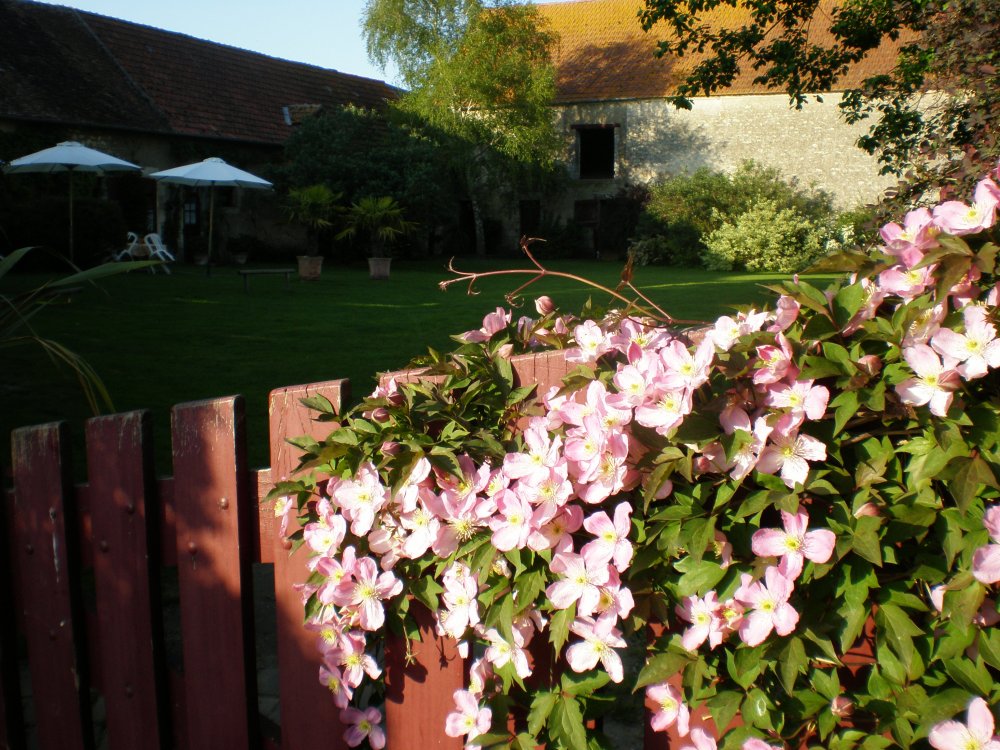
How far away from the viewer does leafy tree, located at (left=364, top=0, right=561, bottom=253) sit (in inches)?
1140

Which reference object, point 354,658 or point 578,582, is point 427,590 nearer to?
point 354,658

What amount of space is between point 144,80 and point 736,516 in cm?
2792

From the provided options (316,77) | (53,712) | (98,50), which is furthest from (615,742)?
(316,77)

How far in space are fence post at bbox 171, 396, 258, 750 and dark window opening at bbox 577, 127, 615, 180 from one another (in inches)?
1239

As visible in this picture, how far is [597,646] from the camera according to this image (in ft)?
4.69

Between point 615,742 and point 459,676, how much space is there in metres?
0.93

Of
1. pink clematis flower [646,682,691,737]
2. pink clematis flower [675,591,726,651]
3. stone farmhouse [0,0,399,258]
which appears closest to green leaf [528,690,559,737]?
pink clematis flower [646,682,691,737]

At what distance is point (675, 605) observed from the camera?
1423 millimetres

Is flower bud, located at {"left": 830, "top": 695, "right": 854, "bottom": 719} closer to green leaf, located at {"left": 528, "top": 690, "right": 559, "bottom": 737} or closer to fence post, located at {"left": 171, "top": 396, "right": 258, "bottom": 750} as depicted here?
green leaf, located at {"left": 528, "top": 690, "right": 559, "bottom": 737}

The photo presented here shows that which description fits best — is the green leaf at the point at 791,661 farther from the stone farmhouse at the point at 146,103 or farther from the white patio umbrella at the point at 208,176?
the stone farmhouse at the point at 146,103

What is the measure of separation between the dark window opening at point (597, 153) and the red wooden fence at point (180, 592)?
103 ft

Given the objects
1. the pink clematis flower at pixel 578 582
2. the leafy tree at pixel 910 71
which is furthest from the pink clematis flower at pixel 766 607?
the leafy tree at pixel 910 71

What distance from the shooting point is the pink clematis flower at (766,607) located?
Result: 49.0 inches

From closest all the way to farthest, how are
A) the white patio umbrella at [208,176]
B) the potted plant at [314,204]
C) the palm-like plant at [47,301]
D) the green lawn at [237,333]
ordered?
the palm-like plant at [47,301] < the green lawn at [237,333] < the white patio umbrella at [208,176] < the potted plant at [314,204]
